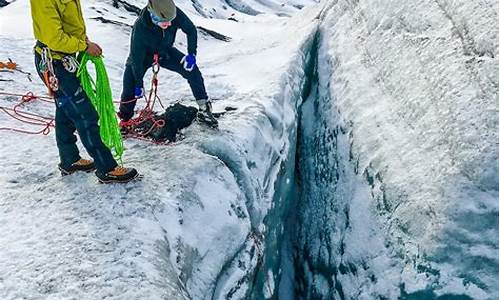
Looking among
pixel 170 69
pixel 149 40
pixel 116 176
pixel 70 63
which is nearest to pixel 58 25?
pixel 70 63

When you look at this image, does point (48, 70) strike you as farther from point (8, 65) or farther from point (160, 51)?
point (8, 65)

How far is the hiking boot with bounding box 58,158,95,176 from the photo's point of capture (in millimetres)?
4863

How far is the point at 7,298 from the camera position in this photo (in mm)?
3238

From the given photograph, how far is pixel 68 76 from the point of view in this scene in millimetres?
4418

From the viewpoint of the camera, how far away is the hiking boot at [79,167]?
4863 millimetres

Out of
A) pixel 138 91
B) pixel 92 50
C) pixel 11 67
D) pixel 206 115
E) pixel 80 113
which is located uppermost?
pixel 92 50

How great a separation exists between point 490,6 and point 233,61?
5.09 meters

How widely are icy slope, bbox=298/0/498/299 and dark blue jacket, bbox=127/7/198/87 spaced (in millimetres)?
2374

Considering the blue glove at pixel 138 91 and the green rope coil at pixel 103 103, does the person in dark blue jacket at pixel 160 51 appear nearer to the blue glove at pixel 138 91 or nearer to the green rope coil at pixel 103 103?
the blue glove at pixel 138 91

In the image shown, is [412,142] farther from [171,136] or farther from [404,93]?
[171,136]

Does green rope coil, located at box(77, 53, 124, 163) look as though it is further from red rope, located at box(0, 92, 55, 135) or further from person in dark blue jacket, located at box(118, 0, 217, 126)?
red rope, located at box(0, 92, 55, 135)

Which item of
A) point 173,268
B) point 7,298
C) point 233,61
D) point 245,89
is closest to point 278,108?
point 245,89

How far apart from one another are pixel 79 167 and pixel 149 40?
1.60 m

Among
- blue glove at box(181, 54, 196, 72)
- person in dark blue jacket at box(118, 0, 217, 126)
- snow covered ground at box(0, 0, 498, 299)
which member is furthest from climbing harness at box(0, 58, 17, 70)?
blue glove at box(181, 54, 196, 72)
